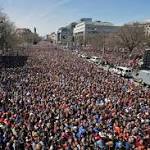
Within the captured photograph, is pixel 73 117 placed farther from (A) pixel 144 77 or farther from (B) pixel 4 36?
(B) pixel 4 36

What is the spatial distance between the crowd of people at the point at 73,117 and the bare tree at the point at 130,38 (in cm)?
6048

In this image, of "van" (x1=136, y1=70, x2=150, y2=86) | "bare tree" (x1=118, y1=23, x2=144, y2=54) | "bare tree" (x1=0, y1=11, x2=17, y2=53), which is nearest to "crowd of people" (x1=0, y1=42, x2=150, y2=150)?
"van" (x1=136, y1=70, x2=150, y2=86)

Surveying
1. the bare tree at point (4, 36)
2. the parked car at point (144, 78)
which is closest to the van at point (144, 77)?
the parked car at point (144, 78)

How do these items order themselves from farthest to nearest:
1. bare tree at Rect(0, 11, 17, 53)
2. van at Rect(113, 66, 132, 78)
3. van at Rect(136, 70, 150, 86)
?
bare tree at Rect(0, 11, 17, 53) → van at Rect(113, 66, 132, 78) → van at Rect(136, 70, 150, 86)

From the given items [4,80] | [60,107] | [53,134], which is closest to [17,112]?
[60,107]

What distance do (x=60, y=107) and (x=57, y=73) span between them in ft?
70.8

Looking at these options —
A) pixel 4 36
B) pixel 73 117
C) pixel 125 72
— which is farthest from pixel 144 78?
pixel 4 36

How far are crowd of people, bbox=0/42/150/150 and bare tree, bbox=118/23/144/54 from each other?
6048 cm

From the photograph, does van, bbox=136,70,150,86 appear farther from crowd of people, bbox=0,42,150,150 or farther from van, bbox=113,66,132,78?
crowd of people, bbox=0,42,150,150

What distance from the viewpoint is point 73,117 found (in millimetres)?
23266

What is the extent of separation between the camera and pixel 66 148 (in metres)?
17.2

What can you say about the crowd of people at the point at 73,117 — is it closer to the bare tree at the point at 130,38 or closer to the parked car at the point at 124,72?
the parked car at the point at 124,72

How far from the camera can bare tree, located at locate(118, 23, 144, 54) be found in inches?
3787

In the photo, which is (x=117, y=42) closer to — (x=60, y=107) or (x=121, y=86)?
(x=121, y=86)
